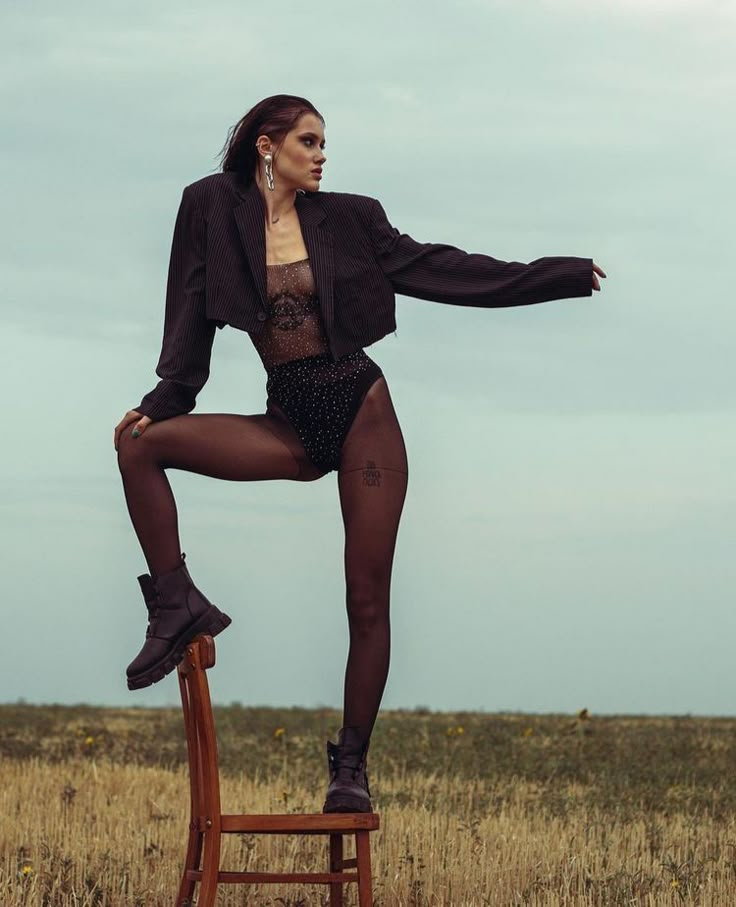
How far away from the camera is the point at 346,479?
244 inches

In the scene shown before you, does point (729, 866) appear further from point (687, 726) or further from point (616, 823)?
point (687, 726)

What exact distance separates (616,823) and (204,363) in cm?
535

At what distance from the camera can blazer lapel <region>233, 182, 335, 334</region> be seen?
20.2 ft

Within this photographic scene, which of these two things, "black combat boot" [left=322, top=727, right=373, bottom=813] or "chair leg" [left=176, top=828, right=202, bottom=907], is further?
"chair leg" [left=176, top=828, right=202, bottom=907]

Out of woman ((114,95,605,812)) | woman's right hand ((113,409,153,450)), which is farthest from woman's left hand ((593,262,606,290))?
woman's right hand ((113,409,153,450))

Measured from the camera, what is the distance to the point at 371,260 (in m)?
6.45

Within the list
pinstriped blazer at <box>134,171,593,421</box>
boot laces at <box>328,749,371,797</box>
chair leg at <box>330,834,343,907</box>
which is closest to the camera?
boot laces at <box>328,749,371,797</box>

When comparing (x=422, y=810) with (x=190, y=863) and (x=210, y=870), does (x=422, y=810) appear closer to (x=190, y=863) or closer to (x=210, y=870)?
(x=190, y=863)

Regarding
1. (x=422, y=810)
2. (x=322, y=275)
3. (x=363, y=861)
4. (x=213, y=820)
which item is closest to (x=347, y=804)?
(x=363, y=861)

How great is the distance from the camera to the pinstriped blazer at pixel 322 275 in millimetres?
6188

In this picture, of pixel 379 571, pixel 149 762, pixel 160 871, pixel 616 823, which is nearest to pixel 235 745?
pixel 149 762

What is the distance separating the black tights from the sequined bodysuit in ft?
0.18

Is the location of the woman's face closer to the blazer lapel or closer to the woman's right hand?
the blazer lapel

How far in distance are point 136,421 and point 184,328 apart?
52 centimetres
